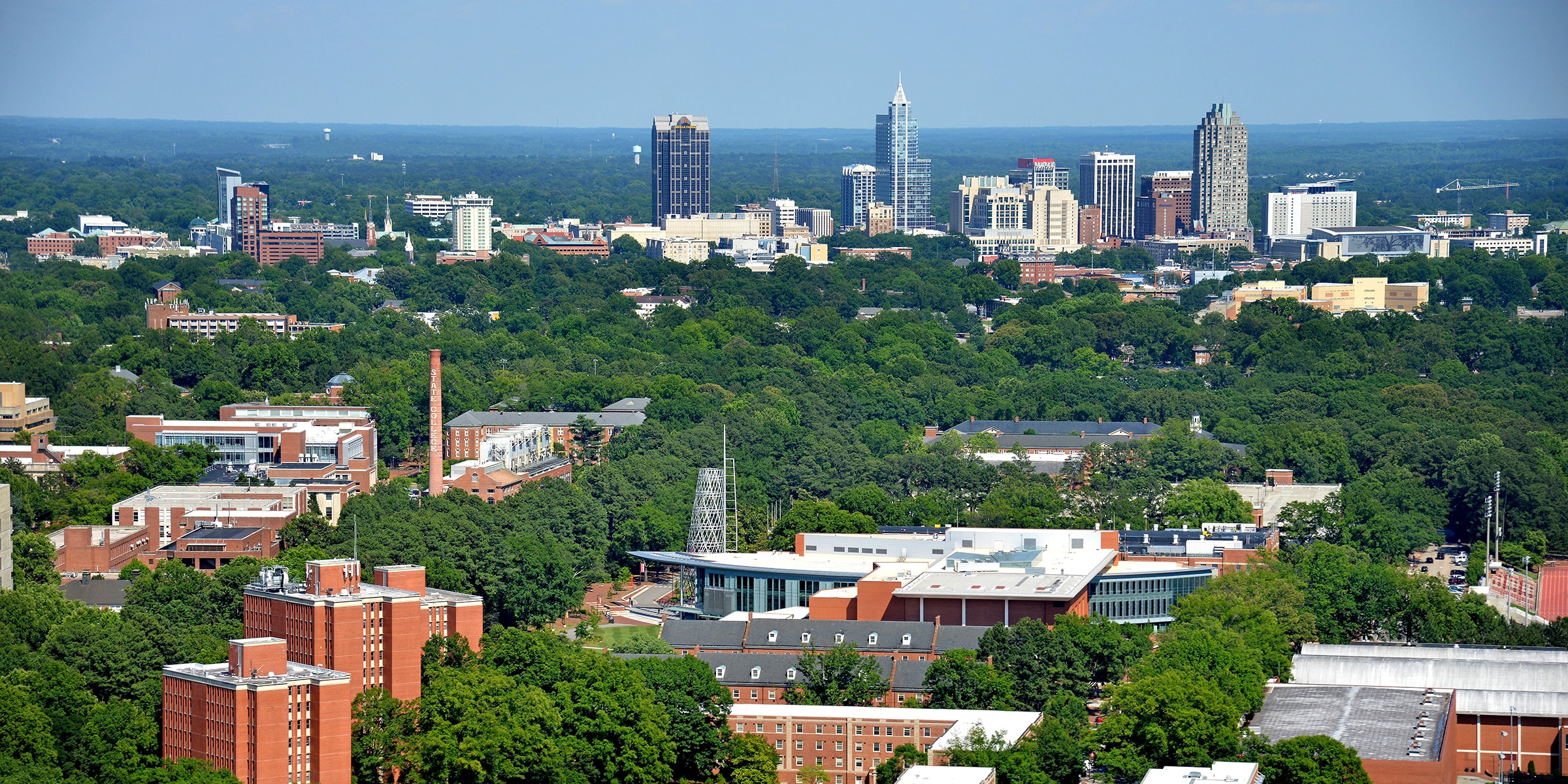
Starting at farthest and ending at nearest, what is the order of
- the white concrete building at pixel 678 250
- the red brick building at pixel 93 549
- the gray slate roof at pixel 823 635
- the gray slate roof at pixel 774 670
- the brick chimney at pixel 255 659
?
the white concrete building at pixel 678 250 → the red brick building at pixel 93 549 → the gray slate roof at pixel 823 635 → the gray slate roof at pixel 774 670 → the brick chimney at pixel 255 659

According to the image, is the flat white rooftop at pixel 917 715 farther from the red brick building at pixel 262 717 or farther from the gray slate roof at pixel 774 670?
the red brick building at pixel 262 717

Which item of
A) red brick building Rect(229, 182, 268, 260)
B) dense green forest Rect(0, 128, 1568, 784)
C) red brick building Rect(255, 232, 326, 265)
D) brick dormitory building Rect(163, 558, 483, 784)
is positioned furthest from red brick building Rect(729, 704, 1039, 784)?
red brick building Rect(229, 182, 268, 260)

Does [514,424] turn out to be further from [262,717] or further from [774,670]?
[262,717]

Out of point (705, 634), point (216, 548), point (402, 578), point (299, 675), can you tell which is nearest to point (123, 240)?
point (216, 548)

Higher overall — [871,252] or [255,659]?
[871,252]

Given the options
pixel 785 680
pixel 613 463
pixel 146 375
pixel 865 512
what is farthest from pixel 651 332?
pixel 785 680

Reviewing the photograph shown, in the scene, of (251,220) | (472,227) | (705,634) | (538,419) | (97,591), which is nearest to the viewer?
(705,634)

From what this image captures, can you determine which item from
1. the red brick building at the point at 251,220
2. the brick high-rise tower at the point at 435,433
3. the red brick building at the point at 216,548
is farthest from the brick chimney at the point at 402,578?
the red brick building at the point at 251,220
